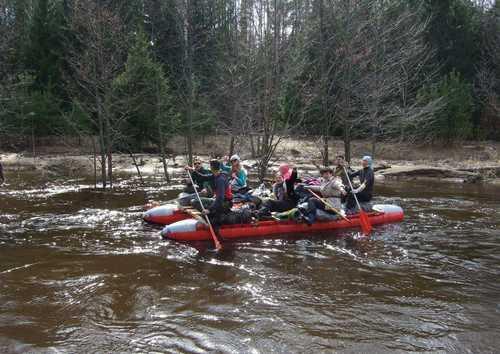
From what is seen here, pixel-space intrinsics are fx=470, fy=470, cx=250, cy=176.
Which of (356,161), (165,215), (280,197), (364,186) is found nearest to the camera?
(165,215)

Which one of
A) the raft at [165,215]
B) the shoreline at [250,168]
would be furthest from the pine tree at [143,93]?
the raft at [165,215]

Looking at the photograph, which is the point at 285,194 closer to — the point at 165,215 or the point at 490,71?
the point at 165,215

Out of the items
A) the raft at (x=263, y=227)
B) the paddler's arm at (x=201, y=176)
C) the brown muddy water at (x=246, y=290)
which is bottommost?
the brown muddy water at (x=246, y=290)

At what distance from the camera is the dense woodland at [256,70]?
1600 cm

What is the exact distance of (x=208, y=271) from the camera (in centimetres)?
756

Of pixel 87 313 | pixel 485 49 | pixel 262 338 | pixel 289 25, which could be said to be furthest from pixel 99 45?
pixel 485 49

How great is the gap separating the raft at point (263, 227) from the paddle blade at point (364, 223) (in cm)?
24

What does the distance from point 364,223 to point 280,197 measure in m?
1.93

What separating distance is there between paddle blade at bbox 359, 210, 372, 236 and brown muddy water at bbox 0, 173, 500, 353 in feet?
0.83

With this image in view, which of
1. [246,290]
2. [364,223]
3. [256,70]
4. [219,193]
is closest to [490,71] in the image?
[256,70]

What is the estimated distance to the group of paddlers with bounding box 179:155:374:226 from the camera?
9477 millimetres

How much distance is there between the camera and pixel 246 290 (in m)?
6.72

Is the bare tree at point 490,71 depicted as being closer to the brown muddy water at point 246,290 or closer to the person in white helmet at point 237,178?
the brown muddy water at point 246,290

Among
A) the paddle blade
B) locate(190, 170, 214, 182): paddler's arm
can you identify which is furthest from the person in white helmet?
the paddle blade
